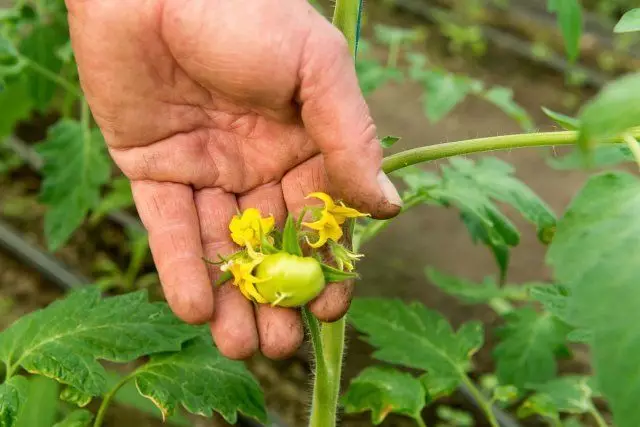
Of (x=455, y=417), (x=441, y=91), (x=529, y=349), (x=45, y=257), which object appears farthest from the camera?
(x=45, y=257)

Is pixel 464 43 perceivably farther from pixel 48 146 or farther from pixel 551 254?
pixel 551 254

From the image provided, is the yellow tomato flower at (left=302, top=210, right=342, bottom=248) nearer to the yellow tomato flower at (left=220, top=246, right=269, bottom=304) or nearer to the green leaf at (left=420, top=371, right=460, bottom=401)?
the yellow tomato flower at (left=220, top=246, right=269, bottom=304)

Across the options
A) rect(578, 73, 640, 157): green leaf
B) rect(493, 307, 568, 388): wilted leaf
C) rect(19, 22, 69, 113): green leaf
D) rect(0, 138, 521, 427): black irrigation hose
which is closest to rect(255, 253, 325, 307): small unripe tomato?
rect(578, 73, 640, 157): green leaf

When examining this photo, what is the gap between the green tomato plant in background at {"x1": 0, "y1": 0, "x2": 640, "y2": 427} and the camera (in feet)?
2.15

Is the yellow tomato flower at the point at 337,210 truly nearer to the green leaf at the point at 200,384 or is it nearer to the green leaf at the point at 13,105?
the green leaf at the point at 200,384

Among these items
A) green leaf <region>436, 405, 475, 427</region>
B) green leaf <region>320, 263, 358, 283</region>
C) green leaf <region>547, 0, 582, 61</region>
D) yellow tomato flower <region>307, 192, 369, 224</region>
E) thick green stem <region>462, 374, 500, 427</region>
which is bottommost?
green leaf <region>436, 405, 475, 427</region>

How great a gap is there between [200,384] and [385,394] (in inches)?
12.7

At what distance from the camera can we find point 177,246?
1.09 metres

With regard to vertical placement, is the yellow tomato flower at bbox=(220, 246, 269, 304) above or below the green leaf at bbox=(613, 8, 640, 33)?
below

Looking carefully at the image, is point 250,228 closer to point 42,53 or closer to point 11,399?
point 11,399

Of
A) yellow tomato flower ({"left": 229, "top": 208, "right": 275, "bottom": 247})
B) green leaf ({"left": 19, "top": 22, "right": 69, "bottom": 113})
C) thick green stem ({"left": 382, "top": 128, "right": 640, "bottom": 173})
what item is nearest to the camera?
thick green stem ({"left": 382, "top": 128, "right": 640, "bottom": 173})

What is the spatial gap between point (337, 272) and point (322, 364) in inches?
6.5

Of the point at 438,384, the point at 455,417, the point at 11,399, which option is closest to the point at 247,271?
the point at 11,399

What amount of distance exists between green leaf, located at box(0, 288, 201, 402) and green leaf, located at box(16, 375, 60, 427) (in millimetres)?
241
